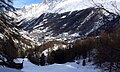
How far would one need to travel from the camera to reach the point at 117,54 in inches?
323

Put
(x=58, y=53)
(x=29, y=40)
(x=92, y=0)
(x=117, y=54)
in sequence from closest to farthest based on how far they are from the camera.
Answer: (x=92, y=0) < (x=117, y=54) < (x=29, y=40) < (x=58, y=53)

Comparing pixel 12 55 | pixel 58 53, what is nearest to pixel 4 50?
pixel 12 55

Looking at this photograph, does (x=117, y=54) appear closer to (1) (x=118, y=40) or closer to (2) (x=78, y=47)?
(1) (x=118, y=40)

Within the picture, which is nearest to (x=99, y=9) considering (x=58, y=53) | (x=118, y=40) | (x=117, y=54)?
(x=117, y=54)

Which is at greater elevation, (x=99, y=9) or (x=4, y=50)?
(x=99, y=9)

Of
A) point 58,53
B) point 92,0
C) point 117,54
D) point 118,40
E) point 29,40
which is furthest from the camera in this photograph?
point 58,53

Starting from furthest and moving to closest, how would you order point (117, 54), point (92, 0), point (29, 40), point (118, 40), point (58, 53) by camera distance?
point (58, 53) → point (118, 40) → point (29, 40) → point (117, 54) → point (92, 0)

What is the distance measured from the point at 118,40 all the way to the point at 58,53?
78159mm

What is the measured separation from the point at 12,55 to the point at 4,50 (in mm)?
260

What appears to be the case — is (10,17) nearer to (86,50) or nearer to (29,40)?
(29,40)

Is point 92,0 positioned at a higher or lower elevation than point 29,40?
higher

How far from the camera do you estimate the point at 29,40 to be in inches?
362

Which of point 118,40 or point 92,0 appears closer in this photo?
point 92,0

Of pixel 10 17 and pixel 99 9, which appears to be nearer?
pixel 99 9
